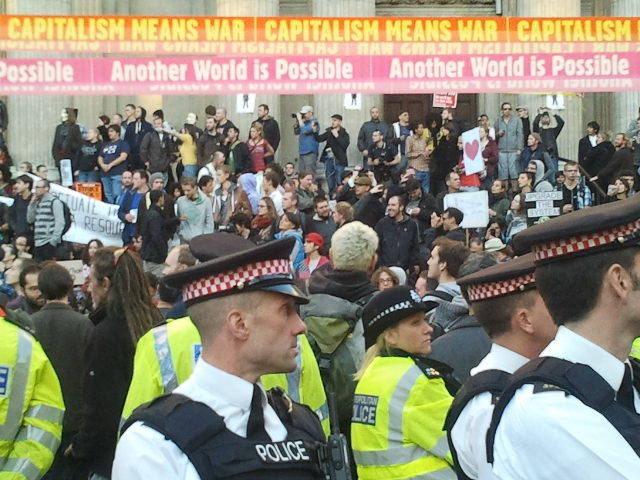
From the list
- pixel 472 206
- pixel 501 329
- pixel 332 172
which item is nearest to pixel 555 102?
pixel 332 172

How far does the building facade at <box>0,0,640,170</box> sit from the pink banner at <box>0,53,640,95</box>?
632cm

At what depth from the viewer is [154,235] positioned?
685 inches

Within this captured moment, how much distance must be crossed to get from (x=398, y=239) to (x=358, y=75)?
2.97m

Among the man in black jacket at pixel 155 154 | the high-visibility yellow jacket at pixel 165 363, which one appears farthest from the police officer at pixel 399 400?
the man in black jacket at pixel 155 154

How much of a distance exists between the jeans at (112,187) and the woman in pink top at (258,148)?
7.32 feet

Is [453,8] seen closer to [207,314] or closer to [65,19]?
[65,19]

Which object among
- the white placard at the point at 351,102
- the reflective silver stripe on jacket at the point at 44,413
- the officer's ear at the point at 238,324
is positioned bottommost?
the reflective silver stripe on jacket at the point at 44,413

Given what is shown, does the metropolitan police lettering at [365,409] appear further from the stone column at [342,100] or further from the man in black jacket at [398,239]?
the stone column at [342,100]

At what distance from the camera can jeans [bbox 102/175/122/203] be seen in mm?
21073

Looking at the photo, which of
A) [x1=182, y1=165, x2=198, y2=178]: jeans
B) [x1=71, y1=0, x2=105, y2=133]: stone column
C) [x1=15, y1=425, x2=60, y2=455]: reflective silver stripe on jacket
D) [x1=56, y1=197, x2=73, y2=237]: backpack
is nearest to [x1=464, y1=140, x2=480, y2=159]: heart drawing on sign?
[x1=182, y1=165, x2=198, y2=178]: jeans

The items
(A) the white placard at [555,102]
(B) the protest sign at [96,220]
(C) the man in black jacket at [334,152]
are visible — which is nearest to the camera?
(B) the protest sign at [96,220]

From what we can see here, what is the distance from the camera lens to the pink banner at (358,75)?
17.5m

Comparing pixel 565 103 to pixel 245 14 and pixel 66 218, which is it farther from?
pixel 66 218

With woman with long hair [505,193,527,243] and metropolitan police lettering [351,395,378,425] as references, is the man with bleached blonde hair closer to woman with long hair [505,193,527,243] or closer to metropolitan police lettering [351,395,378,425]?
metropolitan police lettering [351,395,378,425]
